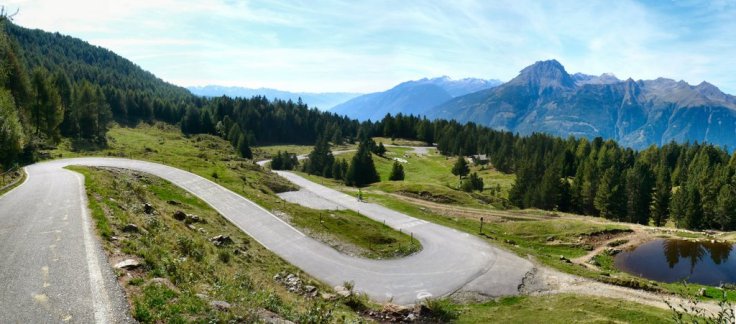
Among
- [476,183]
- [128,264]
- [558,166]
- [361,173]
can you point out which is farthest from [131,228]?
[558,166]

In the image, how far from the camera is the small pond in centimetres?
4975

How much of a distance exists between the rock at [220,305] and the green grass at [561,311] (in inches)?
651

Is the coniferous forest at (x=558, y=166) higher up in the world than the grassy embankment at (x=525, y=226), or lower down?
higher up

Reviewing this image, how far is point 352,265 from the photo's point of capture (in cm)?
3625

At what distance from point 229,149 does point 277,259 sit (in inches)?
4099

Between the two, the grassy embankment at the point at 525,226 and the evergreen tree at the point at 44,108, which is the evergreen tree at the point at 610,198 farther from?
the evergreen tree at the point at 44,108

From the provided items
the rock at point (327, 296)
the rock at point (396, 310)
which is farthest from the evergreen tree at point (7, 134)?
the rock at point (396, 310)

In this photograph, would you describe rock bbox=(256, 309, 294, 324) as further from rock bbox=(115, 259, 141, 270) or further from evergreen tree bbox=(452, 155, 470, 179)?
evergreen tree bbox=(452, 155, 470, 179)

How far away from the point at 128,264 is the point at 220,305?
5.33 meters

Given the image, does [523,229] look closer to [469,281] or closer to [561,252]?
[561,252]

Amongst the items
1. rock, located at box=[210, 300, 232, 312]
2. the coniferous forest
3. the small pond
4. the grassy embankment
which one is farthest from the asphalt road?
the small pond

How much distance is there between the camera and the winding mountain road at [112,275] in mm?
14367

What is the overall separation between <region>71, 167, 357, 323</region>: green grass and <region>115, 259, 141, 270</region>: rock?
40 centimetres

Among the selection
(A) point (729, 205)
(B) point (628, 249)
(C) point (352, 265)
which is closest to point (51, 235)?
(C) point (352, 265)
